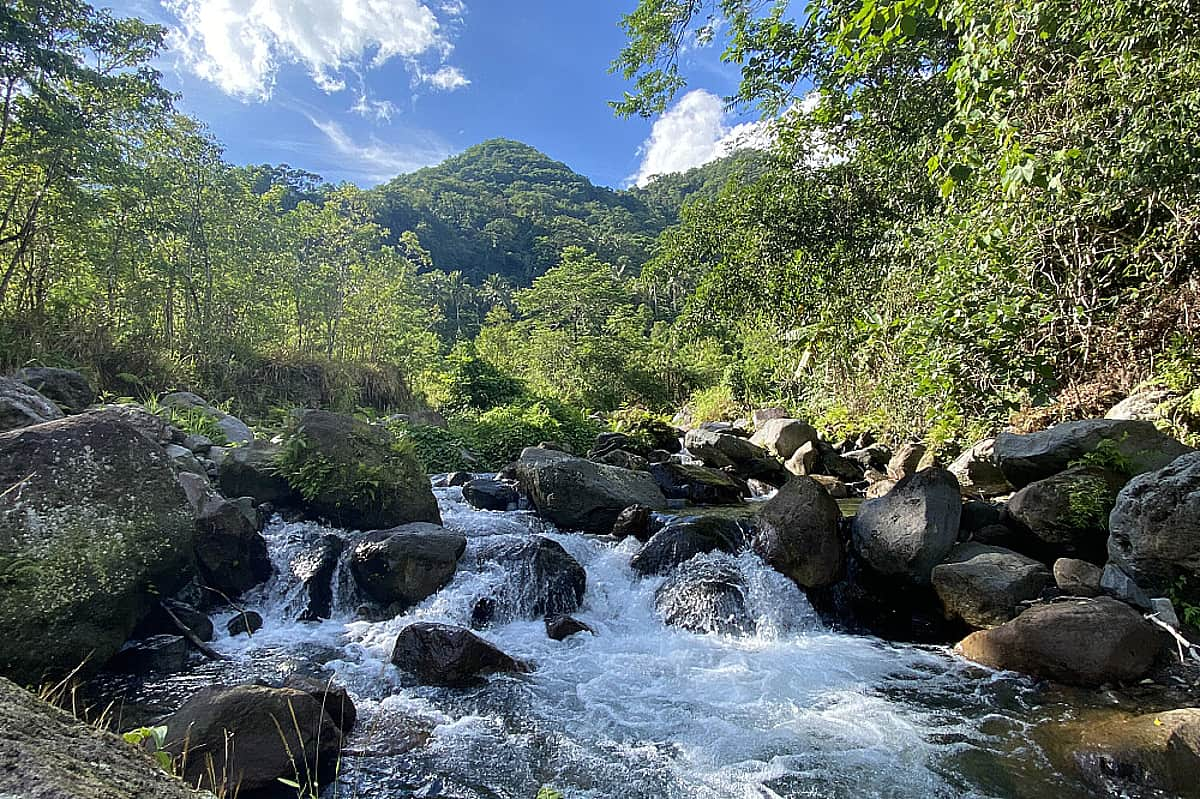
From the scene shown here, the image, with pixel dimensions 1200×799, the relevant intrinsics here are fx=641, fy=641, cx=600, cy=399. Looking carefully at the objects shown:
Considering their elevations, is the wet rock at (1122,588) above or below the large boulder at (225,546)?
below

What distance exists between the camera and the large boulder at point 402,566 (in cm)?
671

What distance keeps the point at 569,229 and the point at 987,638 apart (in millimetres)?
57914

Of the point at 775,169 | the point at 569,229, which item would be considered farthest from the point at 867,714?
the point at 569,229

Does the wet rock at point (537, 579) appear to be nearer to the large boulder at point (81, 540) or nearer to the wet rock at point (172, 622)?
the wet rock at point (172, 622)

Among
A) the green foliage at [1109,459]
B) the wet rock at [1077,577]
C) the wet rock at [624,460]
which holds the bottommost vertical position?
the wet rock at [1077,577]

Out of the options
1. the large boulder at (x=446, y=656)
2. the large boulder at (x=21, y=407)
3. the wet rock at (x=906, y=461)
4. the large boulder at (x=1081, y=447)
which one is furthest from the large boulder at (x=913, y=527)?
the large boulder at (x=21, y=407)

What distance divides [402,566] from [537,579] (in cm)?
143

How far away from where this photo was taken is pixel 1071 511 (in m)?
6.45

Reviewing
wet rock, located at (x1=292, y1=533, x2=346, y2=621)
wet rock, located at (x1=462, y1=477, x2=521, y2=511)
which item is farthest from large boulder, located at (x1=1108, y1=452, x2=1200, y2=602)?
wet rock, located at (x1=292, y1=533, x2=346, y2=621)

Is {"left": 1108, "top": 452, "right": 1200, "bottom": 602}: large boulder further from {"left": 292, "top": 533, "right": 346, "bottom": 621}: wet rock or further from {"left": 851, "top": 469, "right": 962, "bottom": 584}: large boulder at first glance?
{"left": 292, "top": 533, "right": 346, "bottom": 621}: wet rock

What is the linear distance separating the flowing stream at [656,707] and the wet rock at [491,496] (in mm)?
2722

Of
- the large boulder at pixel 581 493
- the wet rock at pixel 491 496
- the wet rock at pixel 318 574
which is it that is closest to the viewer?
the wet rock at pixel 318 574

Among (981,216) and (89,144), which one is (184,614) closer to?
(89,144)

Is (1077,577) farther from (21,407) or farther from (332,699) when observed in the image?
(21,407)
